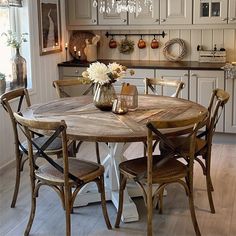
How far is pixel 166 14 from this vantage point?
A: 5.18 meters

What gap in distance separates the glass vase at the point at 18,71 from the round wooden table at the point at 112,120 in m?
1.00

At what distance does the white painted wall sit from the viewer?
4363 millimetres

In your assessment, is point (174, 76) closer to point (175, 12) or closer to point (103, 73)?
point (175, 12)

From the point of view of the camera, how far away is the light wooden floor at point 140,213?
3.05 meters

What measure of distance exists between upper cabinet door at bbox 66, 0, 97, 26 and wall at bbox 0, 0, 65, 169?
9 centimetres

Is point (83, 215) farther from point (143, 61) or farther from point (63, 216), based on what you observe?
point (143, 61)

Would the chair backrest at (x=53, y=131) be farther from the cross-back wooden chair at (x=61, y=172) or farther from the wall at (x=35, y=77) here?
the wall at (x=35, y=77)

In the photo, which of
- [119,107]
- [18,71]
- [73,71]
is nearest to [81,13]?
[73,71]

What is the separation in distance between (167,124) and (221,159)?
83.9 inches

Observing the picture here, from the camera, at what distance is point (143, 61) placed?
18.5ft

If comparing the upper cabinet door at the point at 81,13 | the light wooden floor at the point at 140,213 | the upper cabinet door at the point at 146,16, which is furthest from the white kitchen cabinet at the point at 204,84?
the upper cabinet door at the point at 81,13

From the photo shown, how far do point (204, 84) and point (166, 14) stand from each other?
94 cm

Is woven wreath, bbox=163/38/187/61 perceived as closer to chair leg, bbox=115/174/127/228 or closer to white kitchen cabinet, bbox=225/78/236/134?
white kitchen cabinet, bbox=225/78/236/134

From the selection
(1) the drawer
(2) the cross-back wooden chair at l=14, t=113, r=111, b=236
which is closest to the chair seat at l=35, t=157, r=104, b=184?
(2) the cross-back wooden chair at l=14, t=113, r=111, b=236
